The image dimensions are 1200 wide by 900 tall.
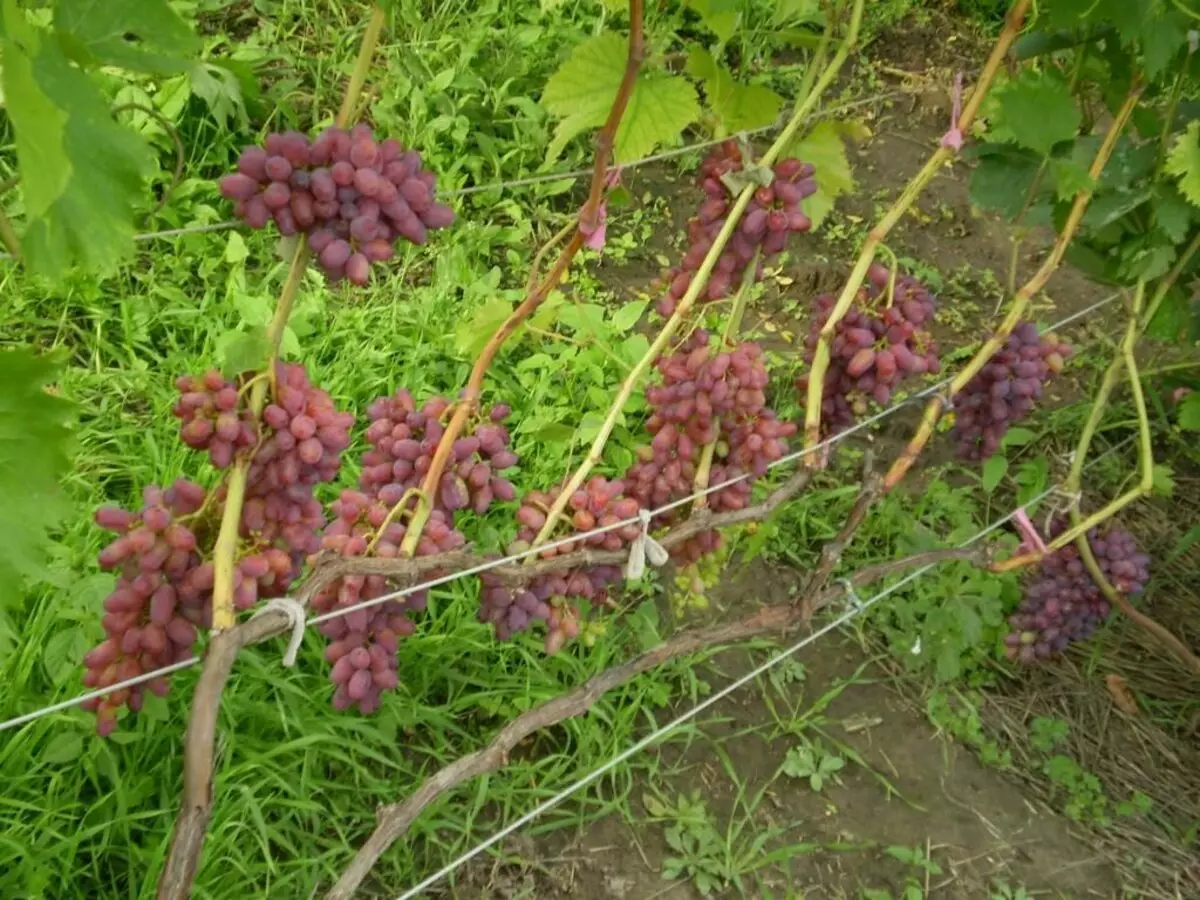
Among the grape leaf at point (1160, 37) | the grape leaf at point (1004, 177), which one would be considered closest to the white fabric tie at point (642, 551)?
the grape leaf at point (1004, 177)

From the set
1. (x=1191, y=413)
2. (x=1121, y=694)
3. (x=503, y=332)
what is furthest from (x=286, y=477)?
(x=1121, y=694)

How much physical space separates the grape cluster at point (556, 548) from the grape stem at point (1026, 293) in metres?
0.45

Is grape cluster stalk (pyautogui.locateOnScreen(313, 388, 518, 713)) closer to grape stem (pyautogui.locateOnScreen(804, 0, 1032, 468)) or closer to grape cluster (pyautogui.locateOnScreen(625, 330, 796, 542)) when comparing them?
grape cluster (pyautogui.locateOnScreen(625, 330, 796, 542))

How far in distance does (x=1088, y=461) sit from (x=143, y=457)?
80.3 inches

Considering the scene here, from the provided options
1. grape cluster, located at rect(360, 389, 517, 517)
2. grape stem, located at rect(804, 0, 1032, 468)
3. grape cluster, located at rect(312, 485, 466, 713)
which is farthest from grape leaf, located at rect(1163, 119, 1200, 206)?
grape cluster, located at rect(312, 485, 466, 713)

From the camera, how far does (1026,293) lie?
170 centimetres

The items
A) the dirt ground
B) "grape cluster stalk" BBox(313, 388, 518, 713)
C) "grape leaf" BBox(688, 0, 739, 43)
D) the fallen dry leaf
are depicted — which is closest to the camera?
"grape cluster stalk" BBox(313, 388, 518, 713)

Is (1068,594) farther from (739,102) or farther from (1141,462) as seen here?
(739,102)

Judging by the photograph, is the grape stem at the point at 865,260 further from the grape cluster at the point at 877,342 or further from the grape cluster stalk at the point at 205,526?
the grape cluster stalk at the point at 205,526

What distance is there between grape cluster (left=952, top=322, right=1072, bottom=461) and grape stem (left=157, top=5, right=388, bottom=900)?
1.18 meters

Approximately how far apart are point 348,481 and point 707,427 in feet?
2.92

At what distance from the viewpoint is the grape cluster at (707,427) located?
4.73ft

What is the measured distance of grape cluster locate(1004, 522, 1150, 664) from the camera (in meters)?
2.00

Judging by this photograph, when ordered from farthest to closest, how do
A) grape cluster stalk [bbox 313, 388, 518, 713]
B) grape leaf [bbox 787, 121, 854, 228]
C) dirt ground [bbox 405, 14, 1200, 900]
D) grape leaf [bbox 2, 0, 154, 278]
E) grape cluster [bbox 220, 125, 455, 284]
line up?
dirt ground [bbox 405, 14, 1200, 900]
grape leaf [bbox 787, 121, 854, 228]
grape cluster stalk [bbox 313, 388, 518, 713]
grape cluster [bbox 220, 125, 455, 284]
grape leaf [bbox 2, 0, 154, 278]
